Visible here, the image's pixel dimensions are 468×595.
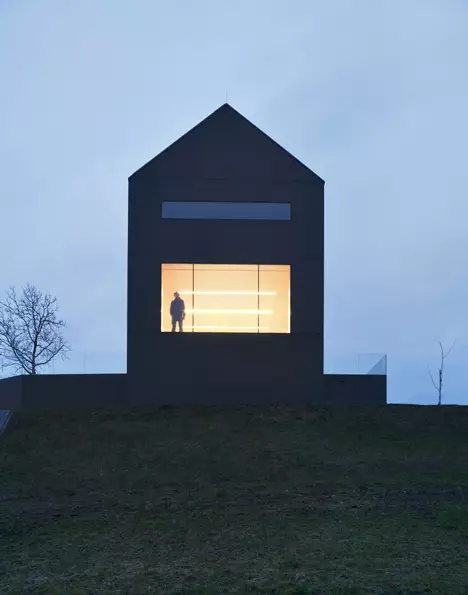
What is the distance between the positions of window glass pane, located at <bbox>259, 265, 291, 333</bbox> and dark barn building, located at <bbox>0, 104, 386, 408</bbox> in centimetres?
3

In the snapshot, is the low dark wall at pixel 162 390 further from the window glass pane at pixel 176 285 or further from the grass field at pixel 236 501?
the window glass pane at pixel 176 285

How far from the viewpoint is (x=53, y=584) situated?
8.31m

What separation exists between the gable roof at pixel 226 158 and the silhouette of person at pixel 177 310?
3.92 m

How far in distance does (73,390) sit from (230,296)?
19.1ft

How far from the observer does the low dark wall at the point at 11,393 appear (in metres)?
20.6

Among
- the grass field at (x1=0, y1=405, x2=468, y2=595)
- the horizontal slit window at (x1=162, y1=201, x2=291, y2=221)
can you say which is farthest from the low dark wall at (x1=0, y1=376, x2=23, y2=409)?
the horizontal slit window at (x1=162, y1=201, x2=291, y2=221)

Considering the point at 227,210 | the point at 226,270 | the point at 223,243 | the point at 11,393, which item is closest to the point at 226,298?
the point at 226,270

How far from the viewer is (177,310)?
20.5 meters

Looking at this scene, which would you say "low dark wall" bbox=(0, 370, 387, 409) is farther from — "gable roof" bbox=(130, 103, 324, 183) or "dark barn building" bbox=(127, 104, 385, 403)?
"gable roof" bbox=(130, 103, 324, 183)

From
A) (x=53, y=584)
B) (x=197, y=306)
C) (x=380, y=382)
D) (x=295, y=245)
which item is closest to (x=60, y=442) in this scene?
(x=197, y=306)

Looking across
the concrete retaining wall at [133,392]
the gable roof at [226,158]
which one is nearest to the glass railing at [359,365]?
the concrete retaining wall at [133,392]

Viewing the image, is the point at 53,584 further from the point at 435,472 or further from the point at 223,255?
the point at 223,255

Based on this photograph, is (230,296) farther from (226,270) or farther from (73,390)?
(73,390)

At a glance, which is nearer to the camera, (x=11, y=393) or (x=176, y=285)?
(x=176, y=285)
